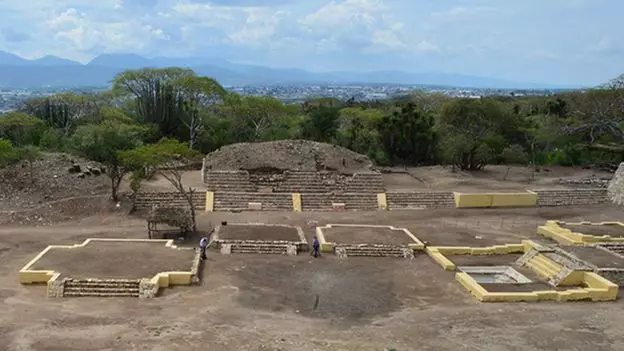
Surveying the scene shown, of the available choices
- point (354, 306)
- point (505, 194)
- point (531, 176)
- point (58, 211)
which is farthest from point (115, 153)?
point (531, 176)

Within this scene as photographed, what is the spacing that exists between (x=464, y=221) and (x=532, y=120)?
2734 centimetres

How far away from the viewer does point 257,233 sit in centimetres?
2373

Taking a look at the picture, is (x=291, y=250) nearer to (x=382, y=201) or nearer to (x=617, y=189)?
(x=382, y=201)

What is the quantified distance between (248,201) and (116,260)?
11.2m

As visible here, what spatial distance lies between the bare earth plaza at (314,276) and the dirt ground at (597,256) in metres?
0.13

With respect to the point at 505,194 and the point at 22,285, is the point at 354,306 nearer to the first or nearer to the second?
the point at 22,285

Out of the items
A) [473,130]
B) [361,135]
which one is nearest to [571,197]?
[473,130]

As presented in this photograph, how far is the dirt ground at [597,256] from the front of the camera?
2095cm

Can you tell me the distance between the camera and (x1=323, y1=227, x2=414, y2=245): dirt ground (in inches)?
926

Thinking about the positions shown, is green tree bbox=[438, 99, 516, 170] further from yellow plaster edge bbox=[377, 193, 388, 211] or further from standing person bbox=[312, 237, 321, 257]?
standing person bbox=[312, 237, 321, 257]

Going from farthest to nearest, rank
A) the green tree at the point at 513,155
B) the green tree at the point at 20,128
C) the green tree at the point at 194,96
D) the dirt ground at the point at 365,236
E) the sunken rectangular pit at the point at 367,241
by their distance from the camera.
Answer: the green tree at the point at 194,96 < the green tree at the point at 513,155 < the green tree at the point at 20,128 < the dirt ground at the point at 365,236 < the sunken rectangular pit at the point at 367,241

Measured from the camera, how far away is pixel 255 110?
163 feet

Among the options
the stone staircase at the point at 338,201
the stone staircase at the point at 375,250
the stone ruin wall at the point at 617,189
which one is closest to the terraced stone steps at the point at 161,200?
the stone staircase at the point at 338,201

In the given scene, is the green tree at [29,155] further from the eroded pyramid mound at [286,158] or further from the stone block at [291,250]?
the stone block at [291,250]
